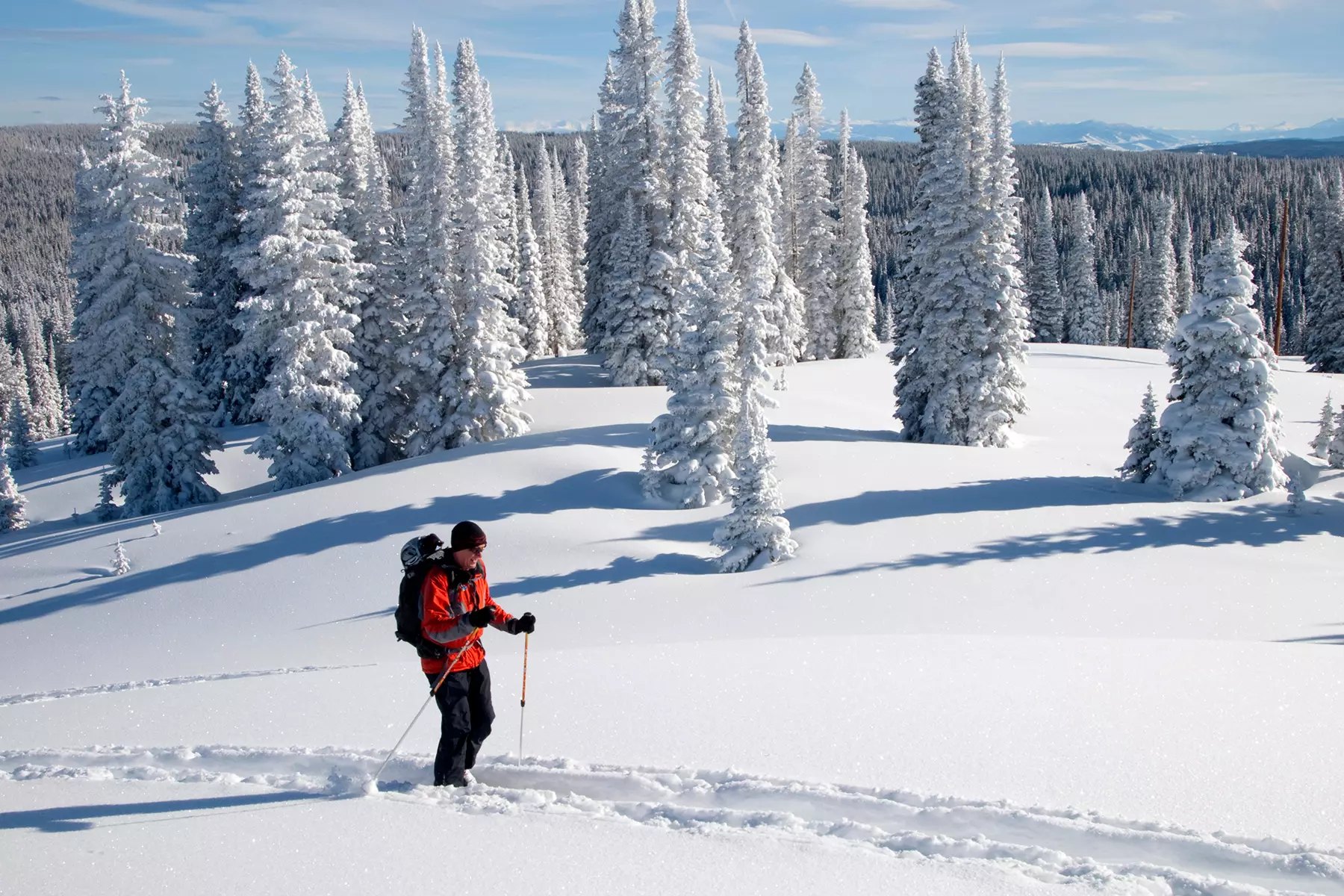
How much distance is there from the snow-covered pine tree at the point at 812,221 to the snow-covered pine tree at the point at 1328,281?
26960 millimetres

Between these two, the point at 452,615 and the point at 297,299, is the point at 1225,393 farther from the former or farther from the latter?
the point at 297,299

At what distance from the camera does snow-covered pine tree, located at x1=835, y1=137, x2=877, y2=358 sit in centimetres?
4919

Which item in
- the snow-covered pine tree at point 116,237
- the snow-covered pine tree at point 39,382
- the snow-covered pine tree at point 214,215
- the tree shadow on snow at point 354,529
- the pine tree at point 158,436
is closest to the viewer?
the tree shadow on snow at point 354,529

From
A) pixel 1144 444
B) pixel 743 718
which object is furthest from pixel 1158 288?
pixel 743 718

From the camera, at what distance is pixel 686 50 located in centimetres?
3756

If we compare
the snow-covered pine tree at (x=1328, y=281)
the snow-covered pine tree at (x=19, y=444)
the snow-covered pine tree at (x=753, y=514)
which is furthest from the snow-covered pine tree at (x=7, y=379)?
the snow-covered pine tree at (x=1328, y=281)

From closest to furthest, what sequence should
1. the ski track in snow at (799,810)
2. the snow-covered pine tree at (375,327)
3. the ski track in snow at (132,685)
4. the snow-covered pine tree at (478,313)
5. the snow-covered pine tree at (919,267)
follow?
the ski track in snow at (799,810)
the ski track in snow at (132,685)
the snow-covered pine tree at (919,267)
the snow-covered pine tree at (478,313)
the snow-covered pine tree at (375,327)

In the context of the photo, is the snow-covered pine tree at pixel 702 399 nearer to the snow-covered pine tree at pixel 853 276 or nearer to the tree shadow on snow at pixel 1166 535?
the tree shadow on snow at pixel 1166 535

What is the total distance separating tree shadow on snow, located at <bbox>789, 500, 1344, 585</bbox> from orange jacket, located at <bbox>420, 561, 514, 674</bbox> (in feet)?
33.3

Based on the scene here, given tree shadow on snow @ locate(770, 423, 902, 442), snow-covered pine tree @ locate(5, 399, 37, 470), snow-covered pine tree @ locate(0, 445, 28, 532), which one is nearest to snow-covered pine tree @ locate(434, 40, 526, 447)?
tree shadow on snow @ locate(770, 423, 902, 442)

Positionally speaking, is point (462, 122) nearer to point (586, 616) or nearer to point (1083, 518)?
point (586, 616)

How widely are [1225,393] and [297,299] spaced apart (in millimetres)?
25736

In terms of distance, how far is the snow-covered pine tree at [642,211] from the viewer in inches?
1462

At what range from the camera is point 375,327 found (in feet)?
99.7
